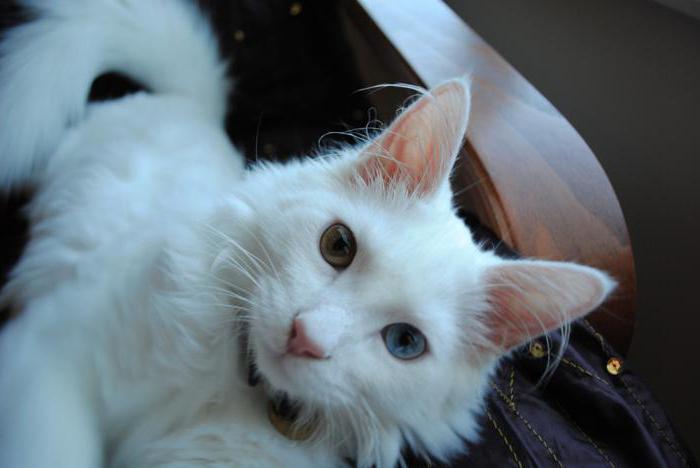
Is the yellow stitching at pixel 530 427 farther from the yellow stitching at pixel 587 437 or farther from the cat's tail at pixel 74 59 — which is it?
the cat's tail at pixel 74 59

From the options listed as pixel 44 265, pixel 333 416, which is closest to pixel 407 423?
pixel 333 416

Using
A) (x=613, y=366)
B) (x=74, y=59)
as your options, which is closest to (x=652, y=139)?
(x=613, y=366)

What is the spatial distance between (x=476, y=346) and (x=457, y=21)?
2.62 ft

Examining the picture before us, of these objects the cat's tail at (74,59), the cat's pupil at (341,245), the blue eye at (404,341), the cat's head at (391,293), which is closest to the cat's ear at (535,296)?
the cat's head at (391,293)

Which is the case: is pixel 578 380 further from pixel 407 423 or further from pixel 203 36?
pixel 203 36

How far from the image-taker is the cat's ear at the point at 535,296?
65 cm

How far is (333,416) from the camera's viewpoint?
29.3 inches

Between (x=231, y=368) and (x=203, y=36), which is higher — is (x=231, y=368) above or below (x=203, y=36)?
below

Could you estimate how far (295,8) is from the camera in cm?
129

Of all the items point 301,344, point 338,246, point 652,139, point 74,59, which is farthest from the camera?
point 652,139

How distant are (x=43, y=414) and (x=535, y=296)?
2.36 feet

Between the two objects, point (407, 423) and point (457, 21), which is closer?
point (407, 423)

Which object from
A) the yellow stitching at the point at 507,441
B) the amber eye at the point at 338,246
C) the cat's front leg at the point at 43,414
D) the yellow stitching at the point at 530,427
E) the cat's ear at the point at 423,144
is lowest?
the cat's front leg at the point at 43,414

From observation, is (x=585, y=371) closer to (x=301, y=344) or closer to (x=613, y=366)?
(x=613, y=366)
